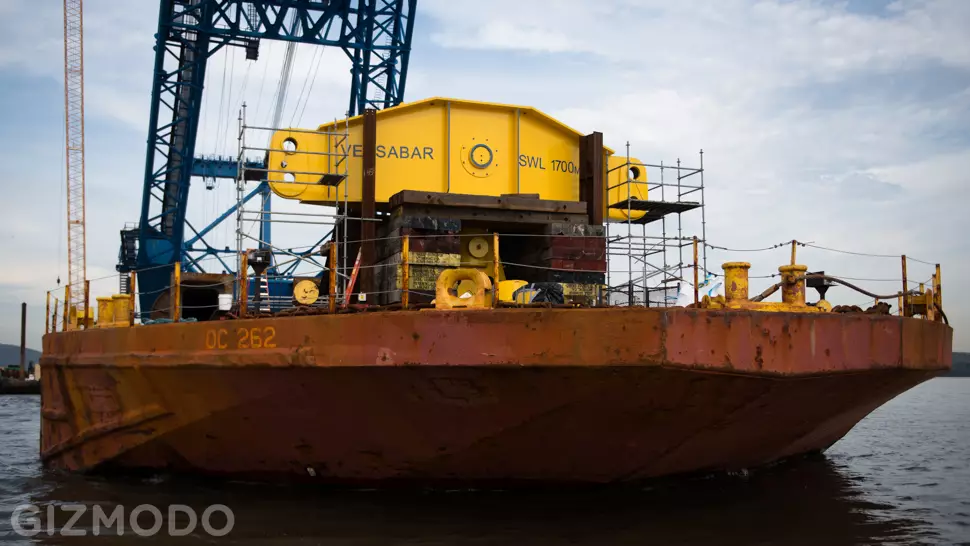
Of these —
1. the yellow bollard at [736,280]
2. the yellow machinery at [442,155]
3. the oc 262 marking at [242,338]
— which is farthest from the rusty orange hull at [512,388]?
the yellow machinery at [442,155]

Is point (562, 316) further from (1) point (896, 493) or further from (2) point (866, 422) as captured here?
(2) point (866, 422)

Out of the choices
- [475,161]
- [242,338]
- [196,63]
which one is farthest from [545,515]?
[196,63]

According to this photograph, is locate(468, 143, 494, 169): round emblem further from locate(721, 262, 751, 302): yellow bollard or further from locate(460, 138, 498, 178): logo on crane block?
locate(721, 262, 751, 302): yellow bollard

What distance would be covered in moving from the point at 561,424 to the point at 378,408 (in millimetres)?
1658

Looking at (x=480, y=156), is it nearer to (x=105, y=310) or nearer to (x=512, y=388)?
(x=512, y=388)

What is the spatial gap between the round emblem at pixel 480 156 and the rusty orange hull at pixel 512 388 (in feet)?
14.4

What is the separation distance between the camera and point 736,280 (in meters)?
7.98

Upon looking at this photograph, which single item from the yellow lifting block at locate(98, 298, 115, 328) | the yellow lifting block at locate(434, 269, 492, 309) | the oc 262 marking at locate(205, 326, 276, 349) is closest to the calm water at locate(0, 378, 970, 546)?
the oc 262 marking at locate(205, 326, 276, 349)

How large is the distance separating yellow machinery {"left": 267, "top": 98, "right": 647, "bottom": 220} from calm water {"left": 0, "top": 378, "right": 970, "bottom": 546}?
391 centimetres

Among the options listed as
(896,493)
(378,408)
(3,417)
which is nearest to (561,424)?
(378,408)
